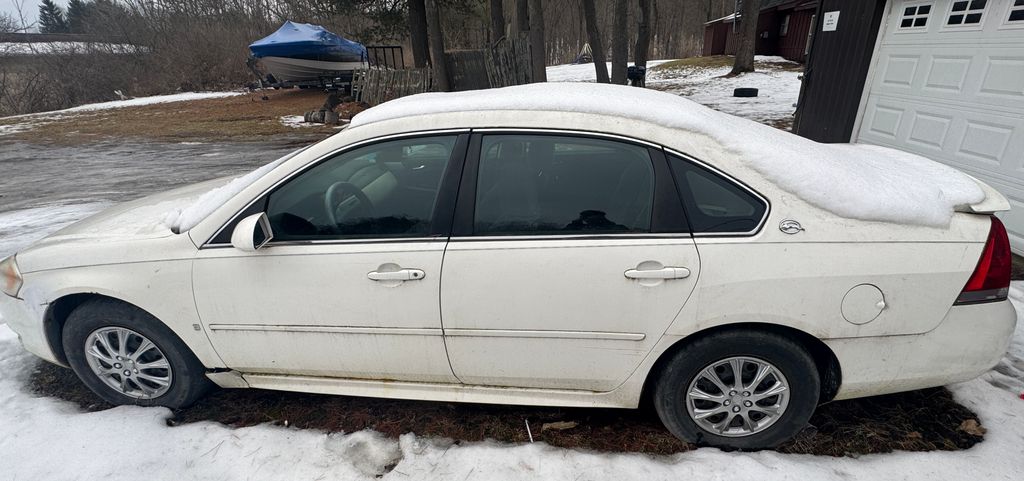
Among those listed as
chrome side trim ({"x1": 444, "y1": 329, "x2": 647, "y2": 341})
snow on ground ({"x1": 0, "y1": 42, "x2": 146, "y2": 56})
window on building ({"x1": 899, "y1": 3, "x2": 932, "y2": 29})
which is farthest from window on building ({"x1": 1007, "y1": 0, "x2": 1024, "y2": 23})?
snow on ground ({"x1": 0, "y1": 42, "x2": 146, "y2": 56})

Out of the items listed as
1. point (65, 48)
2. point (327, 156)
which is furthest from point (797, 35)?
point (65, 48)

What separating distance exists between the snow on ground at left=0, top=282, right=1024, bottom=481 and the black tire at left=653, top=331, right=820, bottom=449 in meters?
0.08

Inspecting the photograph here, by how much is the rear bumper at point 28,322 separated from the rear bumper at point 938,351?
4.06 m

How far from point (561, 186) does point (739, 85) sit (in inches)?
694

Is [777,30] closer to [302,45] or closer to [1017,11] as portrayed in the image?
[302,45]

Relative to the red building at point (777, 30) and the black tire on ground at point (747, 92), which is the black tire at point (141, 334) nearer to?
the black tire on ground at point (747, 92)

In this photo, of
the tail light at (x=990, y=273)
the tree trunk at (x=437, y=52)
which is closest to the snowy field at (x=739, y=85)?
the tree trunk at (x=437, y=52)

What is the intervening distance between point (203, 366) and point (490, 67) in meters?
13.0

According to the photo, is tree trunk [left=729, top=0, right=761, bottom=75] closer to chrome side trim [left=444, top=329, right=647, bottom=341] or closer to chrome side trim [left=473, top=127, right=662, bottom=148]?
chrome side trim [left=473, top=127, right=662, bottom=148]

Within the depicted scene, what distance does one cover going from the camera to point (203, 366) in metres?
2.72

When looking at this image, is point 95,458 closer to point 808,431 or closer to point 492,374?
point 492,374

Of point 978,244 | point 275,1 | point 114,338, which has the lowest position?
point 114,338

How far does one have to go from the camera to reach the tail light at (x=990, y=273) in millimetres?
2023

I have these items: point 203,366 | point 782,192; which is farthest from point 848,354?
point 203,366
